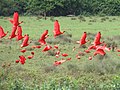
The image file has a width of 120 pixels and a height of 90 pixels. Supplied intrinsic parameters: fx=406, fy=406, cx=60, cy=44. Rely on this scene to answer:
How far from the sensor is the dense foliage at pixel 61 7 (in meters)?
42.7

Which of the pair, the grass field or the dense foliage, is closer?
the grass field

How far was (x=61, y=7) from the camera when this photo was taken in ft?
148

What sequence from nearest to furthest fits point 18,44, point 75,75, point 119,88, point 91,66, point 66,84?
point 119,88 < point 66,84 < point 75,75 < point 91,66 < point 18,44

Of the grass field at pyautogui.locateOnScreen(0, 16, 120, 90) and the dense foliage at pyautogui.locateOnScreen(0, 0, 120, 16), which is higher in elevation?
the grass field at pyautogui.locateOnScreen(0, 16, 120, 90)

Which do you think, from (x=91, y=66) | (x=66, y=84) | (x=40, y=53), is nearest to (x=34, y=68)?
(x=91, y=66)

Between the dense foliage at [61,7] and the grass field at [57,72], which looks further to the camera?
the dense foliage at [61,7]

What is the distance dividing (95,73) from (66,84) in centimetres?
353

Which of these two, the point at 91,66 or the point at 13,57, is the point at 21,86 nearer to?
the point at 91,66

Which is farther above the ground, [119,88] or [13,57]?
[119,88]

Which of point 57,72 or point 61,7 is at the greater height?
point 57,72

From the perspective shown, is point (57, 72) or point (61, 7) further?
point (61, 7)

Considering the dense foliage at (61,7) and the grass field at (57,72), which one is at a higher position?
the grass field at (57,72)

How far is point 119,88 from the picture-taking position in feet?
Result: 24.1

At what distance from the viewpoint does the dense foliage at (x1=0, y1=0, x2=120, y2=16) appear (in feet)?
140
